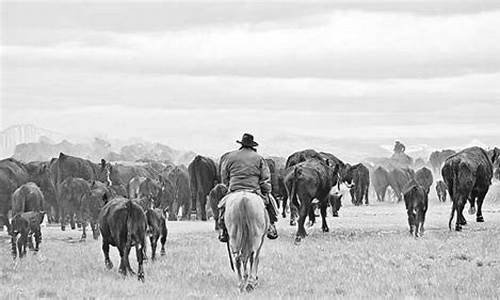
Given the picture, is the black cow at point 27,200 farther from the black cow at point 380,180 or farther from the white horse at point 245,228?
the black cow at point 380,180

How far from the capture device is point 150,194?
1379 inches

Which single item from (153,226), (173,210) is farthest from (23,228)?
(173,210)

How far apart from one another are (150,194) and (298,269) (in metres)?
18.4

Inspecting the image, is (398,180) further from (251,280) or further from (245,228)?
(251,280)

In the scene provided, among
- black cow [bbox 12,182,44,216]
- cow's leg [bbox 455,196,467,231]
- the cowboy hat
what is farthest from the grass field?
the cowboy hat

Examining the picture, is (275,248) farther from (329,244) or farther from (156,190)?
(156,190)

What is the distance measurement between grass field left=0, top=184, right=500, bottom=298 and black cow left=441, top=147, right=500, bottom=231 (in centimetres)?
147

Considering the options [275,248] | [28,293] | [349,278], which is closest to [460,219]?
[275,248]

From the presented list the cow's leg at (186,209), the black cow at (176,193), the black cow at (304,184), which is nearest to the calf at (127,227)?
the black cow at (304,184)

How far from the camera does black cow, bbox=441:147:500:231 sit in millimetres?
27078

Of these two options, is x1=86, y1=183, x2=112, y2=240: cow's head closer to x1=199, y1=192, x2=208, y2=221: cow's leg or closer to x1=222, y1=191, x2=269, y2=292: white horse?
x1=199, y1=192, x2=208, y2=221: cow's leg

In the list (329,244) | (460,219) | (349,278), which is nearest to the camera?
(349,278)

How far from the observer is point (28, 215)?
823 inches

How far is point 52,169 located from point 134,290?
24.5 metres
